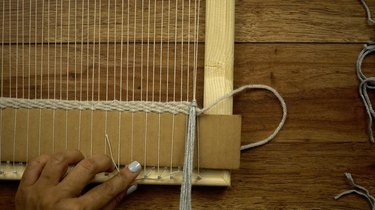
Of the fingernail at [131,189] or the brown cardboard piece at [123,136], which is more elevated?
the brown cardboard piece at [123,136]

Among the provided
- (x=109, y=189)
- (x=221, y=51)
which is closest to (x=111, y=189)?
(x=109, y=189)

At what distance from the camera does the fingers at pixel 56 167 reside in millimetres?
633

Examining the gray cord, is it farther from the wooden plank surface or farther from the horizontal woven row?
the horizontal woven row

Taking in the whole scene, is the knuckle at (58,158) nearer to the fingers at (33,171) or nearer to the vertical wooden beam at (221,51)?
the fingers at (33,171)

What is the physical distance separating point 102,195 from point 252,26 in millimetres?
429

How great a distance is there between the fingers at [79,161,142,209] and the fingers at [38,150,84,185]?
0.20ft

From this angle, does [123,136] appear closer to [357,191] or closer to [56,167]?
[56,167]

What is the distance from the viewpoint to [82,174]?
2.07ft

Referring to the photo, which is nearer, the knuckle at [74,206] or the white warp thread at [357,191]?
the knuckle at [74,206]

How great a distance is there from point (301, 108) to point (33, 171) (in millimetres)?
518

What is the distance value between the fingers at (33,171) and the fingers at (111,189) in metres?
0.10

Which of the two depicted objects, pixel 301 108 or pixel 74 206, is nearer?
pixel 74 206

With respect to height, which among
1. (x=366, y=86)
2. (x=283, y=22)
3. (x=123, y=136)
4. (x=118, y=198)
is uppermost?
(x=283, y=22)

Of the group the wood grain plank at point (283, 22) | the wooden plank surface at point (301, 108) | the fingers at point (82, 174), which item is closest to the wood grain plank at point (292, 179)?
the wooden plank surface at point (301, 108)
